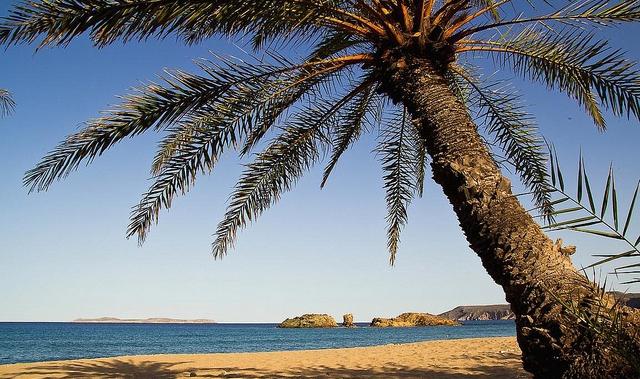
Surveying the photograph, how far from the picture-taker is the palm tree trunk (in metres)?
3.50

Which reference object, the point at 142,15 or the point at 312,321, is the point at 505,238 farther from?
the point at 312,321

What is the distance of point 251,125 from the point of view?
7.03 m

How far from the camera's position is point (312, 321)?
82.4 m

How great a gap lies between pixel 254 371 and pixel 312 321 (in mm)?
73463

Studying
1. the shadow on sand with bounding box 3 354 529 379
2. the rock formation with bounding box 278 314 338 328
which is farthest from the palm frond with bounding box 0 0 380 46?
the rock formation with bounding box 278 314 338 328

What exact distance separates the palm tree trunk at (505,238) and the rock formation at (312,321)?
78803 millimetres

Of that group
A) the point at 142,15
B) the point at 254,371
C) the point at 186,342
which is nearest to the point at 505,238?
the point at 142,15

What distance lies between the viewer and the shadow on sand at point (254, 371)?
32.6ft

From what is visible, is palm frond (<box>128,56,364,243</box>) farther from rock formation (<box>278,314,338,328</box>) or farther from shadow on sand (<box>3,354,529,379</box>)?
rock formation (<box>278,314,338,328</box>)

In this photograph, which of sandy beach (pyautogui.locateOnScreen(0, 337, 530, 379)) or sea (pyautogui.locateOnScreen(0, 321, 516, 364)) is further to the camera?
sea (pyautogui.locateOnScreen(0, 321, 516, 364))

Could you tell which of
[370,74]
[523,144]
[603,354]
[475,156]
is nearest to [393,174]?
[523,144]

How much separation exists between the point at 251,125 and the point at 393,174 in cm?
335

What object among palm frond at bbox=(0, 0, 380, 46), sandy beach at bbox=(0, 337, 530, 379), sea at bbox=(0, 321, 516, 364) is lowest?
sea at bbox=(0, 321, 516, 364)

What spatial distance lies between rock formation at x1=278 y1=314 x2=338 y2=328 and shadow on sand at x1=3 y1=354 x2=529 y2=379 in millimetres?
71019
